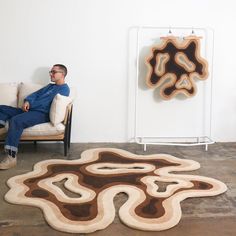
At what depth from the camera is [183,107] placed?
15.0 feet

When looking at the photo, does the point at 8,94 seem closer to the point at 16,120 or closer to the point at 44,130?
the point at 16,120

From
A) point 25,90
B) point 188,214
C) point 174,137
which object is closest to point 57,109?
point 25,90

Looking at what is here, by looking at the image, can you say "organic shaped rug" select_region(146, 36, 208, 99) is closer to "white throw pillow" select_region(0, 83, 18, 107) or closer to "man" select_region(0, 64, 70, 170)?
"man" select_region(0, 64, 70, 170)

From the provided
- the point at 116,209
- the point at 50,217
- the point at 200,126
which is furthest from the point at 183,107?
the point at 50,217

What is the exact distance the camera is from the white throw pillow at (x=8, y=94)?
406 cm

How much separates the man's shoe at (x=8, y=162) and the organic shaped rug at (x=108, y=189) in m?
0.24

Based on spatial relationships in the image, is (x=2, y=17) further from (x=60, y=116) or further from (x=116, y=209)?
(x=116, y=209)

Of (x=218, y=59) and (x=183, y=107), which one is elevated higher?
(x=218, y=59)

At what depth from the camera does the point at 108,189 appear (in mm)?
2941

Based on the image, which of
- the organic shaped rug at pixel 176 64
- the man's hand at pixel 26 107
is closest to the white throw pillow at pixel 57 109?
the man's hand at pixel 26 107

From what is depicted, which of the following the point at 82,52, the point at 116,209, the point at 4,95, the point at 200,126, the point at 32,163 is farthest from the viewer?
the point at 200,126

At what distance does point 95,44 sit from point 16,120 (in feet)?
4.65

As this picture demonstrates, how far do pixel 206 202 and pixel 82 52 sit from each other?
8.01 feet

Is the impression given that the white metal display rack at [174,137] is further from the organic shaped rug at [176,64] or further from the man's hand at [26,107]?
the man's hand at [26,107]
